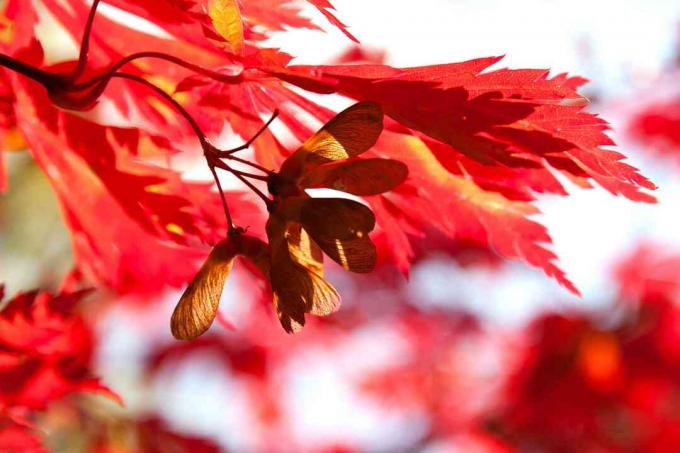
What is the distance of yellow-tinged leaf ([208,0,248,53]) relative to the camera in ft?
1.64

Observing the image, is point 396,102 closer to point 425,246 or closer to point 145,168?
point 145,168

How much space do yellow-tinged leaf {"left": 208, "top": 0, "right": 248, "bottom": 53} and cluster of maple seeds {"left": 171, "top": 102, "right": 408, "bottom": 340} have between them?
0.08 m

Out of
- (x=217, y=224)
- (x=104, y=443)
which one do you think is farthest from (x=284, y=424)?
(x=217, y=224)

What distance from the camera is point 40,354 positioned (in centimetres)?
74

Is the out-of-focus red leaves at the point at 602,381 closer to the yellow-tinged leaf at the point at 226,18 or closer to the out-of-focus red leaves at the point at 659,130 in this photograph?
the out-of-focus red leaves at the point at 659,130

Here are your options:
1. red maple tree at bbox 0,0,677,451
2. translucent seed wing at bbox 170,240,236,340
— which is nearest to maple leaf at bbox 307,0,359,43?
red maple tree at bbox 0,0,677,451

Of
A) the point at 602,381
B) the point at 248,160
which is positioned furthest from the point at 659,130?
the point at 248,160

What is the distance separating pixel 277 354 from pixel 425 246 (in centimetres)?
61

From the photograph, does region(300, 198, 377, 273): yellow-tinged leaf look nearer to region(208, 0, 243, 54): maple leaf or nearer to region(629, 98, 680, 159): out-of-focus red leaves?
region(208, 0, 243, 54): maple leaf

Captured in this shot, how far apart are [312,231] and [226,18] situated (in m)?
0.14

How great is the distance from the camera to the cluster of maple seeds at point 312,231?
47 centimetres

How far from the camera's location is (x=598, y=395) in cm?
263

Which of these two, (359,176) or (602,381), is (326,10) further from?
(602,381)

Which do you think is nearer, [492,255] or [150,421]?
[150,421]
